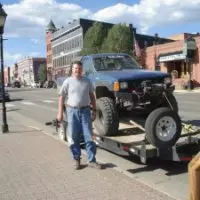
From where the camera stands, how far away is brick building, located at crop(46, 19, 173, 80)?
85.8 metres

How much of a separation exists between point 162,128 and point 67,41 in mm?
89656

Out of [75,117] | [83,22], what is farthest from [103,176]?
[83,22]

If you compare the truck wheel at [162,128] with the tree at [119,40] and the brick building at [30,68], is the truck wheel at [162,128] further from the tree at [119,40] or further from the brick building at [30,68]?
the brick building at [30,68]

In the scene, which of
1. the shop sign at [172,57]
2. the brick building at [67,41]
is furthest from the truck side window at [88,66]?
the brick building at [67,41]

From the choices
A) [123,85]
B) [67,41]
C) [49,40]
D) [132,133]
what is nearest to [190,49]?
[123,85]

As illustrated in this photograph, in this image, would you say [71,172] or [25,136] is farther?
[25,136]

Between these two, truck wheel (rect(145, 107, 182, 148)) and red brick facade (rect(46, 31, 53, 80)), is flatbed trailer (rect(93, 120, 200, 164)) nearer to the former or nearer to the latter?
truck wheel (rect(145, 107, 182, 148))

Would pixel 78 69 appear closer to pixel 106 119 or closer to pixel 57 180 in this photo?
pixel 106 119

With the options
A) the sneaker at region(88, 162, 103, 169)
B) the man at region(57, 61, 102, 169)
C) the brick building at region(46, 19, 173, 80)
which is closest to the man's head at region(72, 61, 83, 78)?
the man at region(57, 61, 102, 169)

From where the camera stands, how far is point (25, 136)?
1213 cm

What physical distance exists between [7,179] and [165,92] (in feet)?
12.4

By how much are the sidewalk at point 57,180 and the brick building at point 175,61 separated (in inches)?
1501

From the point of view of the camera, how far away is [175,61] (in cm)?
5441

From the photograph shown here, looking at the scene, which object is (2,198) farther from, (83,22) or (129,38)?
(83,22)
